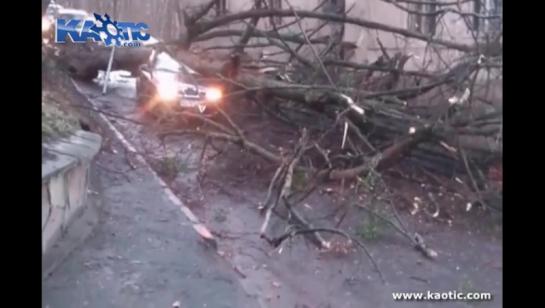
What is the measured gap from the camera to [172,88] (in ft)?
7.93

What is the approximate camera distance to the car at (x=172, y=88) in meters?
2.32

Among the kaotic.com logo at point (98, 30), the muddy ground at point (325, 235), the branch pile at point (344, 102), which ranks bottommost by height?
the muddy ground at point (325, 235)

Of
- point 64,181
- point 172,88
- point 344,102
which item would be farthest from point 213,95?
point 64,181

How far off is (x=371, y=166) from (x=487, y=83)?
49 cm

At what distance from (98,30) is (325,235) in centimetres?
100

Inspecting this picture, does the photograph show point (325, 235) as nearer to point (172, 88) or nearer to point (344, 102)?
point (344, 102)

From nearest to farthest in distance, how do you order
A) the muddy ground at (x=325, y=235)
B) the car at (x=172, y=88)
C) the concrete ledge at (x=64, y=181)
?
1. the concrete ledge at (x=64, y=181)
2. the muddy ground at (x=325, y=235)
3. the car at (x=172, y=88)

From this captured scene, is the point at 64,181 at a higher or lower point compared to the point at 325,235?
higher

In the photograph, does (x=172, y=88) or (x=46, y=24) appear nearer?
(x=46, y=24)

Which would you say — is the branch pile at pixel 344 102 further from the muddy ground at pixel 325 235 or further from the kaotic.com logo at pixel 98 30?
the kaotic.com logo at pixel 98 30

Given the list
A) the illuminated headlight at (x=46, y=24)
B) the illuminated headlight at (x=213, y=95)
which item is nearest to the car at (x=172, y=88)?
the illuminated headlight at (x=213, y=95)

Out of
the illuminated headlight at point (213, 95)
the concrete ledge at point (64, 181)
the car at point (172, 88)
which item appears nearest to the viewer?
the concrete ledge at point (64, 181)

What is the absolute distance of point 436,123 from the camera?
8.32 feet
